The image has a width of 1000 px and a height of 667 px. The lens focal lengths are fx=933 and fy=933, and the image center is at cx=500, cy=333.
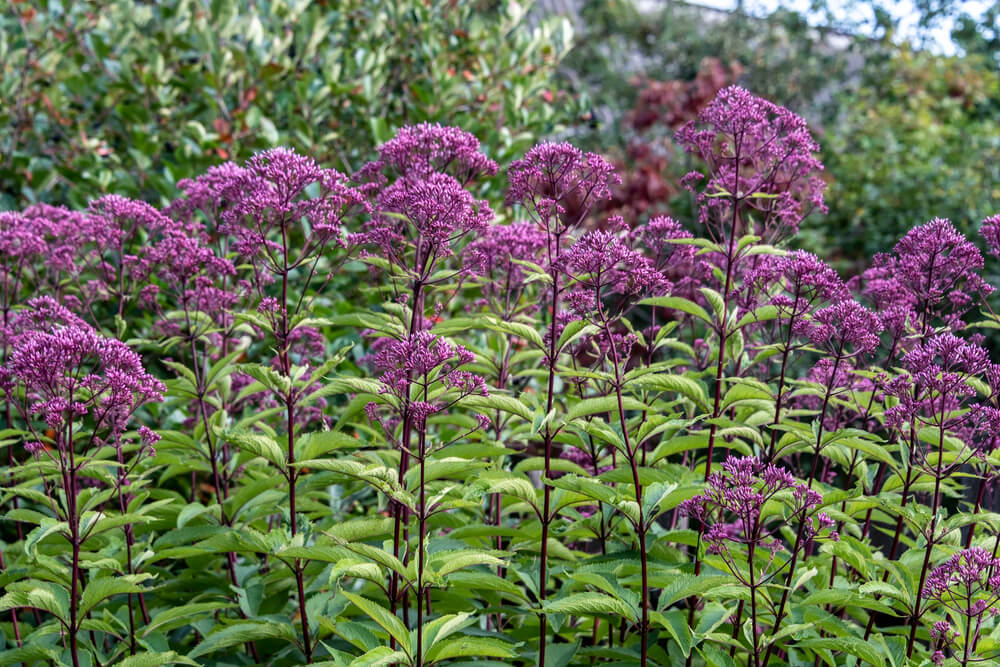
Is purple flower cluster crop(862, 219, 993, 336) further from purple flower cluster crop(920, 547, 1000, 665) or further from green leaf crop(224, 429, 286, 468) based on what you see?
green leaf crop(224, 429, 286, 468)

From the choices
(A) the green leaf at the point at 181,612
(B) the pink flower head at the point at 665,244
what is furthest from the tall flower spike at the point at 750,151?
(A) the green leaf at the point at 181,612

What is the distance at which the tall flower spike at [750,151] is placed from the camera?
2.95 m

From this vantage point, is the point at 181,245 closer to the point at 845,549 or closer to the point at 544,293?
the point at 544,293

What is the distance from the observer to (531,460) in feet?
10.5

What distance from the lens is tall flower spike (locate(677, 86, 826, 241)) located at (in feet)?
9.68

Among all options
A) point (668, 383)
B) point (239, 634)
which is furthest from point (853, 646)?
point (239, 634)

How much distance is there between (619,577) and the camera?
2.91 metres

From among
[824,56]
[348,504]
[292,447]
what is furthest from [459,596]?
[824,56]

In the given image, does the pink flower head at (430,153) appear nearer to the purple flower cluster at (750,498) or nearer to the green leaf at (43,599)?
the purple flower cluster at (750,498)

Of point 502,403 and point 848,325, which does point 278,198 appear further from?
point 848,325

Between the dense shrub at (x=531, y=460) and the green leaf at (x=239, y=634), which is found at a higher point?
the dense shrub at (x=531, y=460)

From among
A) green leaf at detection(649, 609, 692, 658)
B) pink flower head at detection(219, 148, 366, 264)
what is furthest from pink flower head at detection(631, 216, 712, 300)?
green leaf at detection(649, 609, 692, 658)

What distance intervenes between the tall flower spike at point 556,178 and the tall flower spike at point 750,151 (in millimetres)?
382

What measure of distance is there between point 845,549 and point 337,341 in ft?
8.80
